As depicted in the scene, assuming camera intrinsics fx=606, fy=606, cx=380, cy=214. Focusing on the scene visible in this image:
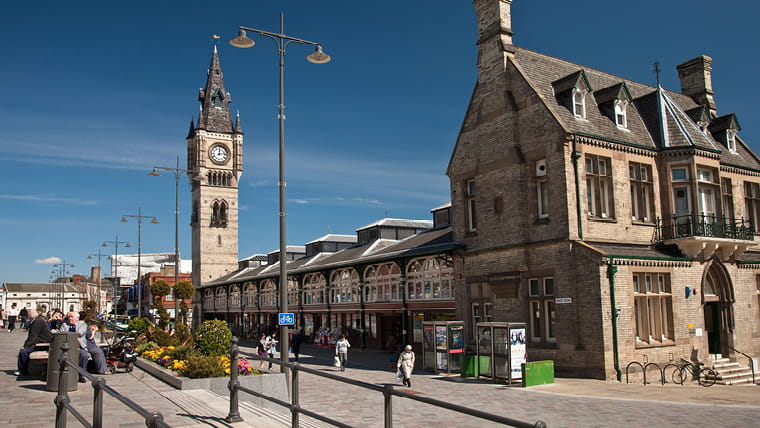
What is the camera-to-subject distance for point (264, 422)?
35.1 ft

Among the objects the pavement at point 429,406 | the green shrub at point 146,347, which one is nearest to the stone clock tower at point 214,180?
the green shrub at point 146,347

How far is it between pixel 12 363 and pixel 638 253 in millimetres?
21436

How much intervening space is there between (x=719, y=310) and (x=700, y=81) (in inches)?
504

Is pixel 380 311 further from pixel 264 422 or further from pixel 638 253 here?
pixel 264 422

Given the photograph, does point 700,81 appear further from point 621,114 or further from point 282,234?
point 282,234

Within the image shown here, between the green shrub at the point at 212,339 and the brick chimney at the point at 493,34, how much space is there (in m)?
15.2

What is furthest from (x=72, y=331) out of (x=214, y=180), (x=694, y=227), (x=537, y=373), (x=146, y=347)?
(x=214, y=180)

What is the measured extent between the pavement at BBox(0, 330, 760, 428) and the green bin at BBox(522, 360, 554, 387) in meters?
0.28

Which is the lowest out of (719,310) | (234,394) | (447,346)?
(447,346)

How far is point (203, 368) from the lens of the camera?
1402cm

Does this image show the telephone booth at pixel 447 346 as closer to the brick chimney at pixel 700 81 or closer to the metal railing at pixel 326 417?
the metal railing at pixel 326 417

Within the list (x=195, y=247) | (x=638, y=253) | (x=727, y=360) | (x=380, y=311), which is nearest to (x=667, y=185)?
(x=638, y=253)

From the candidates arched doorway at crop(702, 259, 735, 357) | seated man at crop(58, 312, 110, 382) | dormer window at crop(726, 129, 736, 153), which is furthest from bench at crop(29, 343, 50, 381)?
dormer window at crop(726, 129, 736, 153)

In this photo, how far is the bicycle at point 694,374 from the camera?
71.1 ft
